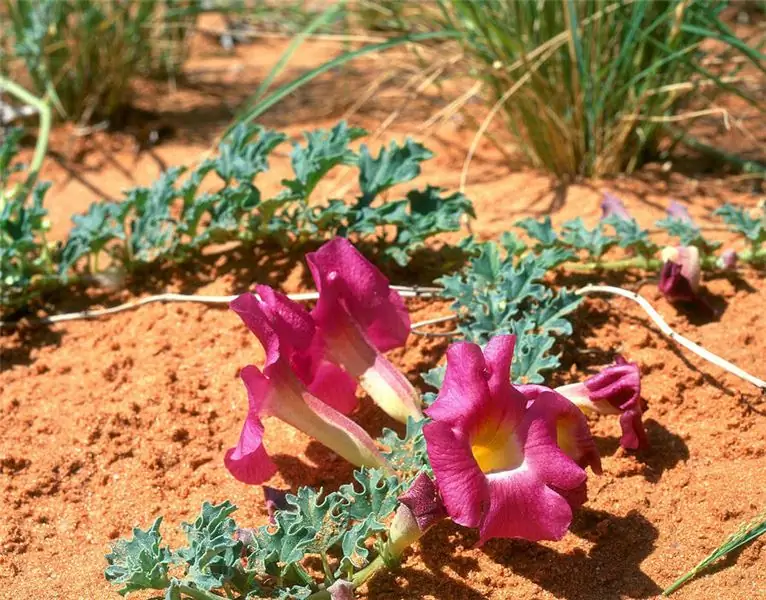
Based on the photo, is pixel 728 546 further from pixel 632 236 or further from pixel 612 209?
pixel 612 209

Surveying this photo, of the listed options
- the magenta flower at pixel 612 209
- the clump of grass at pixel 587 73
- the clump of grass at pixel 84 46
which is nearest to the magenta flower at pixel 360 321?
the magenta flower at pixel 612 209

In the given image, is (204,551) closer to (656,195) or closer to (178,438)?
(178,438)

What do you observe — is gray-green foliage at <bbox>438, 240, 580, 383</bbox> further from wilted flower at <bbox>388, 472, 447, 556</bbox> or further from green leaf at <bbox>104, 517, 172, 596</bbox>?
green leaf at <bbox>104, 517, 172, 596</bbox>

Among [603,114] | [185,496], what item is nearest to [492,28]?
[603,114]

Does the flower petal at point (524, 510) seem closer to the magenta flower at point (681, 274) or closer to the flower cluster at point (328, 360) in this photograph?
the flower cluster at point (328, 360)

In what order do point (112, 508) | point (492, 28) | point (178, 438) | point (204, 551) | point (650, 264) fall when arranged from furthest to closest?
point (492, 28) → point (650, 264) → point (178, 438) → point (112, 508) → point (204, 551)

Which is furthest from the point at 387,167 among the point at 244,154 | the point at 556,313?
the point at 556,313
